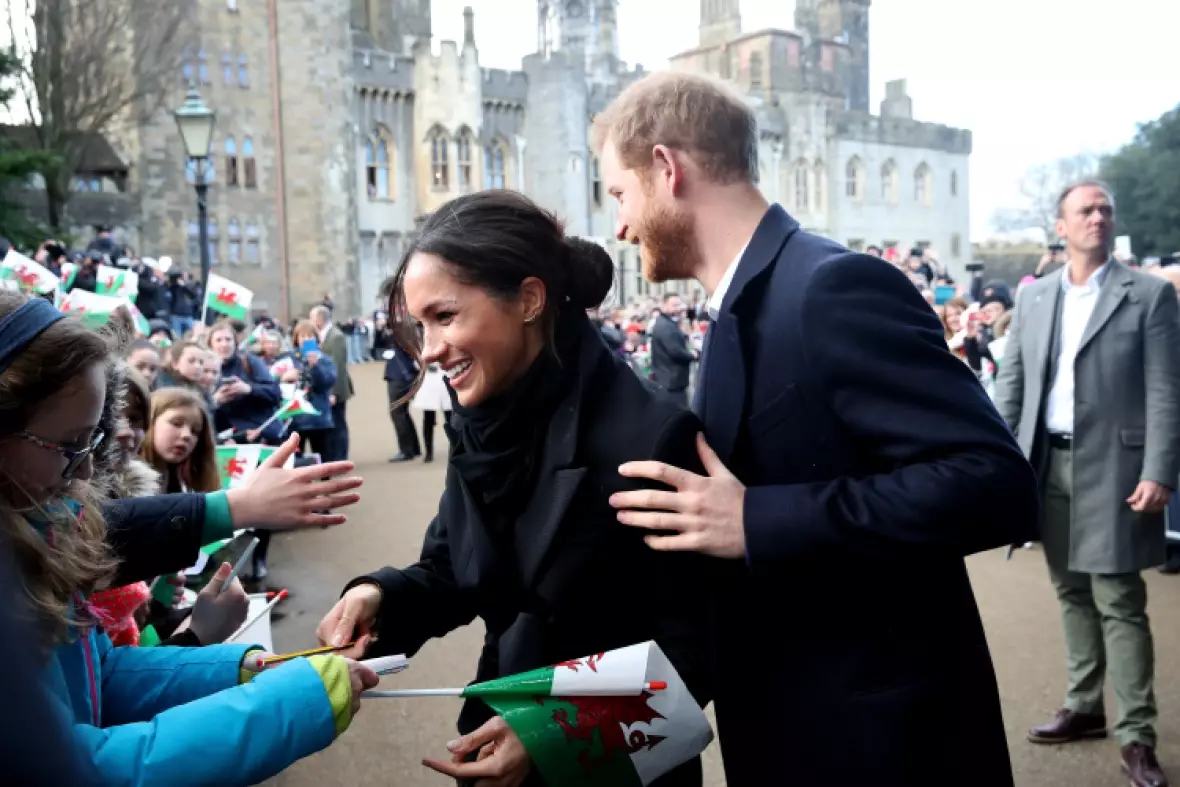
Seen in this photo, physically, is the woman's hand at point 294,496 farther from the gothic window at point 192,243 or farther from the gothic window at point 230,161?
the gothic window at point 230,161

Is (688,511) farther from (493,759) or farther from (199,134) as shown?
(199,134)

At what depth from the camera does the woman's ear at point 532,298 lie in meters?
2.04

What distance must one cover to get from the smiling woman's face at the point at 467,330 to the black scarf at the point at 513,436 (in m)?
0.04

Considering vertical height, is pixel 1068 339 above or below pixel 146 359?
above

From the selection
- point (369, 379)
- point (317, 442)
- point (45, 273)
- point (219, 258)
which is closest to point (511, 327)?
point (45, 273)

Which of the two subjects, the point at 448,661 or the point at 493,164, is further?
the point at 493,164

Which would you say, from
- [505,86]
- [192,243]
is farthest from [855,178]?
[192,243]

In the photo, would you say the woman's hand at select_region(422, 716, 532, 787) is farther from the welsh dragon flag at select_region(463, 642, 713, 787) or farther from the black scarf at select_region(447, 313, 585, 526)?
the black scarf at select_region(447, 313, 585, 526)

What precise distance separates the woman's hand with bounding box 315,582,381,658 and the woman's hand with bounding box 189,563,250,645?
0.78 meters

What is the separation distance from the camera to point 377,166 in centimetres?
4034

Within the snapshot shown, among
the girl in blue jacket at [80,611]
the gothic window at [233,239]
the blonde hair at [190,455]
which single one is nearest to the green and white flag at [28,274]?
the blonde hair at [190,455]

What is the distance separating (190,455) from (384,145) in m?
37.5

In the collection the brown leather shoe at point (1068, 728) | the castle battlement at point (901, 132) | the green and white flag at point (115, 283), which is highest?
the castle battlement at point (901, 132)

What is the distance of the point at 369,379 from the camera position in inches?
1063
